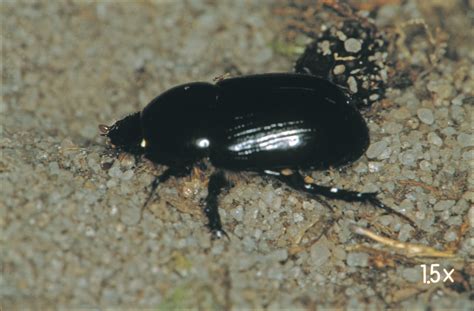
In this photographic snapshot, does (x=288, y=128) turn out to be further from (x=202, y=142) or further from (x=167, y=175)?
(x=167, y=175)

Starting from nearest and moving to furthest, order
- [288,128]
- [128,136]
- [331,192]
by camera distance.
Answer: [288,128]
[331,192]
[128,136]

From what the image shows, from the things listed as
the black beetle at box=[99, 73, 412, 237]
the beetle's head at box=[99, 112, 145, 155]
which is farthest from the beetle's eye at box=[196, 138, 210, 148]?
the beetle's head at box=[99, 112, 145, 155]

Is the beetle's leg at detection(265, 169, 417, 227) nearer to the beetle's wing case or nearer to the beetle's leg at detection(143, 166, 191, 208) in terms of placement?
the beetle's wing case

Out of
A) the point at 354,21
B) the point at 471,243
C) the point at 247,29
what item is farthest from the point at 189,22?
the point at 471,243

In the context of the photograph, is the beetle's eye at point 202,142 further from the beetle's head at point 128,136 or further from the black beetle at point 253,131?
the beetle's head at point 128,136

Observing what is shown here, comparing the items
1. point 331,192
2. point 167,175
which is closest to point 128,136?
point 167,175

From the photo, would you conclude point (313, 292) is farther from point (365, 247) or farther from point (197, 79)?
point (197, 79)

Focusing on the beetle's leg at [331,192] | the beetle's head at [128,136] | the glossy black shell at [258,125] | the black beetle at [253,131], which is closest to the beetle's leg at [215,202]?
the black beetle at [253,131]
